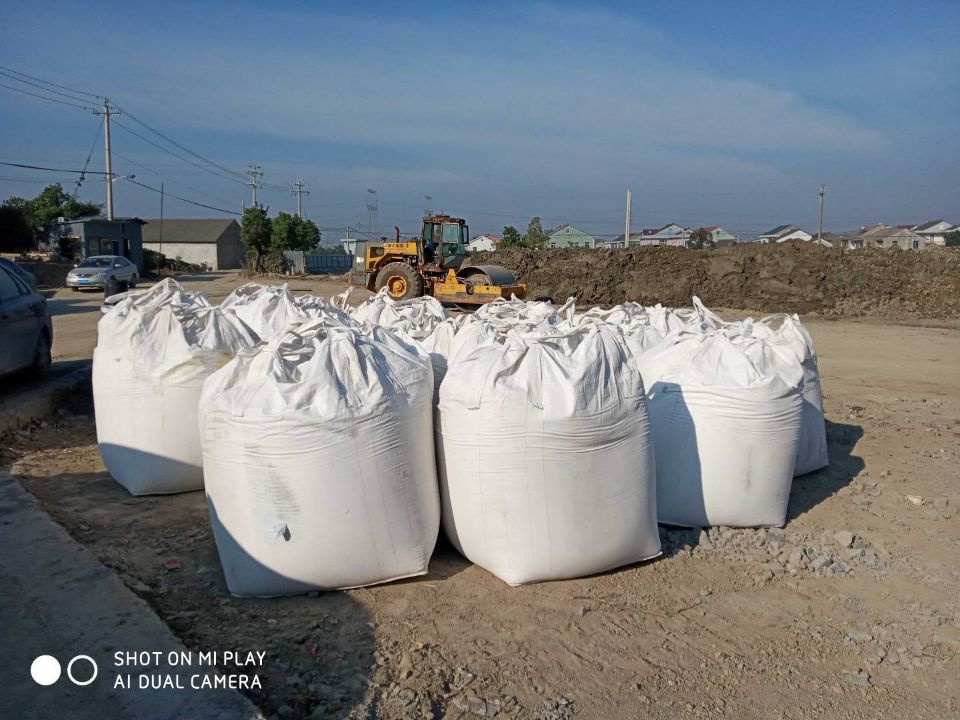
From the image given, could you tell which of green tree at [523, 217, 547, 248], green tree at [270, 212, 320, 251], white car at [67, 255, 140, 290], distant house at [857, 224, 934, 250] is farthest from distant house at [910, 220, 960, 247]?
white car at [67, 255, 140, 290]

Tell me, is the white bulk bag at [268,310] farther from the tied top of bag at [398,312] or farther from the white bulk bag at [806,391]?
the white bulk bag at [806,391]

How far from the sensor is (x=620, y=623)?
9.39 ft

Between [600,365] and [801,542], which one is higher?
[600,365]

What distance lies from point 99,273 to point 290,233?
19640 mm

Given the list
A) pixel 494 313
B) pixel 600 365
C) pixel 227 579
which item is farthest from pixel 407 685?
pixel 494 313

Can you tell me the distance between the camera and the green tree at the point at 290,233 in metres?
39.4

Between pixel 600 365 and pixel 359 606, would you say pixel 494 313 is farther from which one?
pixel 359 606

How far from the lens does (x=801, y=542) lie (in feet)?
12.2

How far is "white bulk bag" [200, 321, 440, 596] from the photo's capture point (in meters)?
2.77

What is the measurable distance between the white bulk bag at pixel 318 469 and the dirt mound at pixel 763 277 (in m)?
17.2

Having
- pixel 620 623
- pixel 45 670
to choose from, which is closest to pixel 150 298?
pixel 45 670

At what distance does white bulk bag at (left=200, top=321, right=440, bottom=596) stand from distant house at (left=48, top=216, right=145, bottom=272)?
1194 inches

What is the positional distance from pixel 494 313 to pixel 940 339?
10860 millimetres

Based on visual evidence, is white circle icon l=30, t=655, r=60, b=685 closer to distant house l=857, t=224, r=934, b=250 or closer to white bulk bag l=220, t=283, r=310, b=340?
white bulk bag l=220, t=283, r=310, b=340
